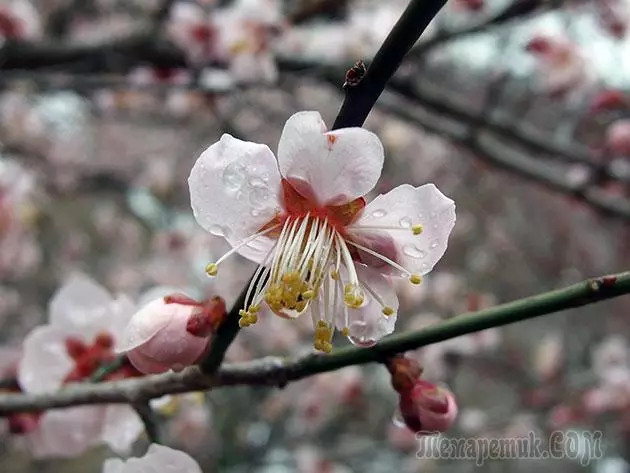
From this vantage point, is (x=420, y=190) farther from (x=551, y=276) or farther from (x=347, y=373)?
(x=551, y=276)

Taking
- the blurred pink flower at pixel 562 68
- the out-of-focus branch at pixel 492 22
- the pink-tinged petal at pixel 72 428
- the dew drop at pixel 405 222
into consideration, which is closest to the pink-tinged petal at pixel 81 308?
the pink-tinged petal at pixel 72 428

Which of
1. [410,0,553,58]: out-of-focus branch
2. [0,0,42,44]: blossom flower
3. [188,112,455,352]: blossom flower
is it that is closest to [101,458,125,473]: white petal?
[188,112,455,352]: blossom flower

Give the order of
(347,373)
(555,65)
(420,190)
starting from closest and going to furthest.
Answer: (420,190) → (555,65) → (347,373)

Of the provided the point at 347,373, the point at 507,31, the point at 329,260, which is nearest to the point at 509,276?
the point at 347,373

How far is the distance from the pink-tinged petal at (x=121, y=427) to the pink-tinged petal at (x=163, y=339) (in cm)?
27

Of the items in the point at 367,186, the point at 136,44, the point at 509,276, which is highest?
the point at 367,186

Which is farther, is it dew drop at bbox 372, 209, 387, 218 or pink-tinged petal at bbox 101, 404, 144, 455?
pink-tinged petal at bbox 101, 404, 144, 455

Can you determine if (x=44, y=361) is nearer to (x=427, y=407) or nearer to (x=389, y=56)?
(x=427, y=407)

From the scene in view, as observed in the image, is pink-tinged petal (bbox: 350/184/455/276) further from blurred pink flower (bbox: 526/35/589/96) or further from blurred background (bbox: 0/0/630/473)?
blurred pink flower (bbox: 526/35/589/96)

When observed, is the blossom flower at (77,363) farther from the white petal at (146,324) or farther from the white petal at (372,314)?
the white petal at (372,314)

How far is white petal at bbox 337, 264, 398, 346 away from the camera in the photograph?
59cm

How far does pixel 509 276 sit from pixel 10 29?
4.18 metres

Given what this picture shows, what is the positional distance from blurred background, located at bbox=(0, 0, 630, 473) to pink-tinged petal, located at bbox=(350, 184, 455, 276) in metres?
0.13

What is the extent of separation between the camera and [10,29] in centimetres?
203
